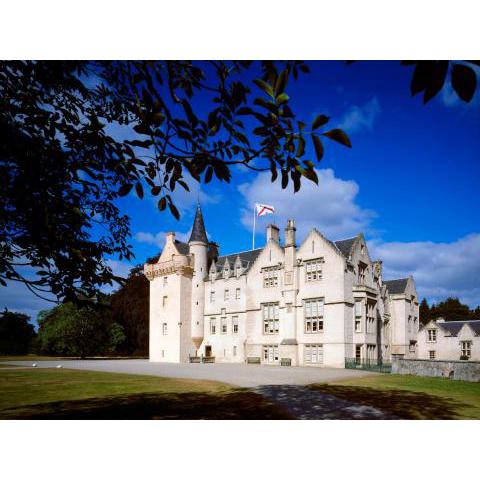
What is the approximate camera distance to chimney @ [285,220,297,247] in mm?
24984

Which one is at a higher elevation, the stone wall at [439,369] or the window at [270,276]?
the window at [270,276]

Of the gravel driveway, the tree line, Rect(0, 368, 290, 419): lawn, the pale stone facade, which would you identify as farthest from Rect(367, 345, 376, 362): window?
the tree line

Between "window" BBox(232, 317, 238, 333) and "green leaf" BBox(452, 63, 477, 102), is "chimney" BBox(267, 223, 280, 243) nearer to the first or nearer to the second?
"window" BBox(232, 317, 238, 333)

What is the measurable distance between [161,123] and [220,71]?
0.94 metres

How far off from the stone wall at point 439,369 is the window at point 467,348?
54.9 feet

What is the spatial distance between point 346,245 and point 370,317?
14.7 feet

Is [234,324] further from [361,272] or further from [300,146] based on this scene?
[300,146]

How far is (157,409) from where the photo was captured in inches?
305

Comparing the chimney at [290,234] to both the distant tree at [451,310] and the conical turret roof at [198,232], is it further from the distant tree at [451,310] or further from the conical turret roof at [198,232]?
the distant tree at [451,310]

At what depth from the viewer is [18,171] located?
16.1ft

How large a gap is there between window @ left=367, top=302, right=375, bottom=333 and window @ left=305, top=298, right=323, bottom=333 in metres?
2.91

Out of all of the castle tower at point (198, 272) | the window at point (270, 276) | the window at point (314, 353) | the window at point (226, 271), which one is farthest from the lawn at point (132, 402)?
the castle tower at point (198, 272)

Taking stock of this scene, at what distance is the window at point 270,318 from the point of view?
25.7m

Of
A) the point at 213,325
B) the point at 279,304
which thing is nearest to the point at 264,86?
the point at 279,304
